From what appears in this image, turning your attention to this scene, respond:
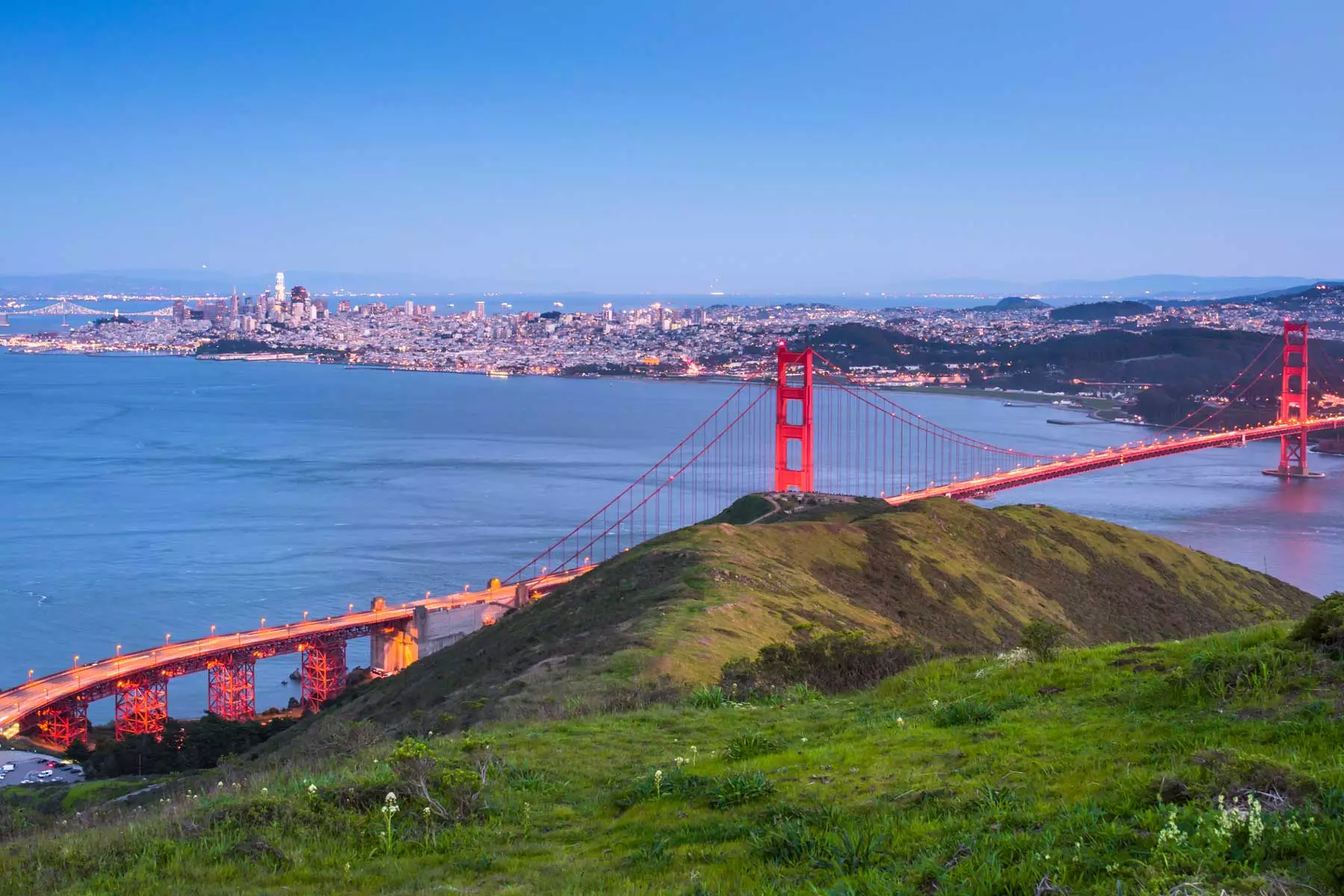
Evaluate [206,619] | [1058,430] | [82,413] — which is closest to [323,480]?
[206,619]

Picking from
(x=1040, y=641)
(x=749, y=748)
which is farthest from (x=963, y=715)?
(x=1040, y=641)

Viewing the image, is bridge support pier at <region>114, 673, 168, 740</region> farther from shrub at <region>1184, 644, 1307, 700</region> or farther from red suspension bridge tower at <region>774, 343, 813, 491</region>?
shrub at <region>1184, 644, 1307, 700</region>

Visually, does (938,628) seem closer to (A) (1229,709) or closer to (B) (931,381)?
(A) (1229,709)

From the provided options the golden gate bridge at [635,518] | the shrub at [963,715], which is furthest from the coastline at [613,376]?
the shrub at [963,715]

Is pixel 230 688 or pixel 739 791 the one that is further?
pixel 230 688

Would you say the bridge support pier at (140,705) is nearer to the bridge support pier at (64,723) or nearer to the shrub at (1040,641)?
the bridge support pier at (64,723)

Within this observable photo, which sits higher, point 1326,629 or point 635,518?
point 1326,629

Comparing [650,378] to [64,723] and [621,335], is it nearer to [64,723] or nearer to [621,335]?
[621,335]
